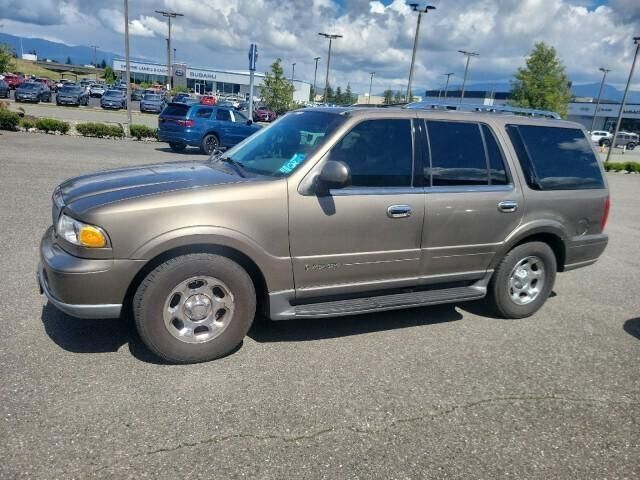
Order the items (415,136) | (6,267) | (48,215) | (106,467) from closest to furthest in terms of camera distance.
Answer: (106,467) < (415,136) < (6,267) < (48,215)

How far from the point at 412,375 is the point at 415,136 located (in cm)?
190

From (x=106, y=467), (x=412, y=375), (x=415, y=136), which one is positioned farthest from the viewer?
(x=415, y=136)

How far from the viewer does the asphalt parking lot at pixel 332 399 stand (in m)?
2.55

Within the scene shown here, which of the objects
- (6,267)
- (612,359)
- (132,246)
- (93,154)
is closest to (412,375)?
(612,359)

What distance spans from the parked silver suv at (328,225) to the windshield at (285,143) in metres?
0.02

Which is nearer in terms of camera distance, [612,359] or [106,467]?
[106,467]

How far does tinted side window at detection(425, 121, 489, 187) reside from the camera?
→ 4016mm

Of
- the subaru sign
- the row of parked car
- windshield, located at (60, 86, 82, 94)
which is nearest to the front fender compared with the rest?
the subaru sign

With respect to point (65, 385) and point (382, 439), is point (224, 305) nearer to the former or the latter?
point (65, 385)

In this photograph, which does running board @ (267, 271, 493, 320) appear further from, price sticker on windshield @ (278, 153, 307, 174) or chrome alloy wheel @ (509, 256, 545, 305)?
price sticker on windshield @ (278, 153, 307, 174)

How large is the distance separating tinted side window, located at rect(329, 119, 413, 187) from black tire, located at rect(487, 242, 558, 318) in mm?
1382

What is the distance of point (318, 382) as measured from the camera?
3.32 m

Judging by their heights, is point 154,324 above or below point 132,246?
below

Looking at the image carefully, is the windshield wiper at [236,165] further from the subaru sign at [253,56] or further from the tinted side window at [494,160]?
the subaru sign at [253,56]
